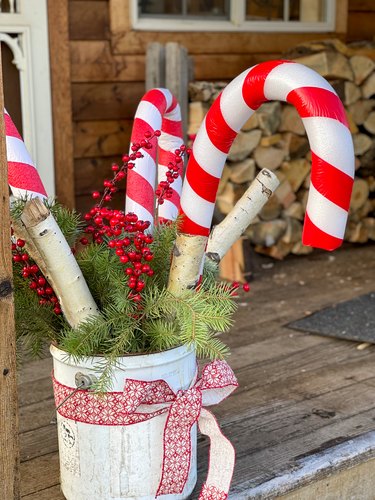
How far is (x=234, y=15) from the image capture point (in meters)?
4.25

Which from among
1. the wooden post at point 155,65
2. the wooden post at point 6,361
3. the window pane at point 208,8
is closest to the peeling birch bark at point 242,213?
the wooden post at point 6,361

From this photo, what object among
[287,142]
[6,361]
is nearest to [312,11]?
[287,142]

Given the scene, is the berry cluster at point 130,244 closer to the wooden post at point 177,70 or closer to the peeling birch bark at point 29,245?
the peeling birch bark at point 29,245

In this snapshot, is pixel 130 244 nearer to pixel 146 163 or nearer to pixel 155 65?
pixel 146 163

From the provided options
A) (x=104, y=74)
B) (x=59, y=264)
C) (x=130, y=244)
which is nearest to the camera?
(x=59, y=264)

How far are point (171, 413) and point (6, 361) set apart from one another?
1.27 ft

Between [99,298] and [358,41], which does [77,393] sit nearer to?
[99,298]

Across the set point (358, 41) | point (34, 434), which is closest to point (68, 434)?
point (34, 434)

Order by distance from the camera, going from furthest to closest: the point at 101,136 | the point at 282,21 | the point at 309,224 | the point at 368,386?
the point at 282,21, the point at 101,136, the point at 368,386, the point at 309,224

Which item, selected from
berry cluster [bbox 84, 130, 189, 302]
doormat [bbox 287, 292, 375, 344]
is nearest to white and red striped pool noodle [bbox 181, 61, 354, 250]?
berry cluster [bbox 84, 130, 189, 302]

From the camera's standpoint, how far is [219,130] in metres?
1.65

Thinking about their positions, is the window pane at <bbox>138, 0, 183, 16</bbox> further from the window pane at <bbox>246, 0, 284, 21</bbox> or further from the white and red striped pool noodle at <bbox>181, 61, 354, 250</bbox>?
the white and red striped pool noodle at <bbox>181, 61, 354, 250</bbox>

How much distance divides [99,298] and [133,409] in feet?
0.85

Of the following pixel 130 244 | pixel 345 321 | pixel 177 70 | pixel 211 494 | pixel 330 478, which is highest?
pixel 177 70
